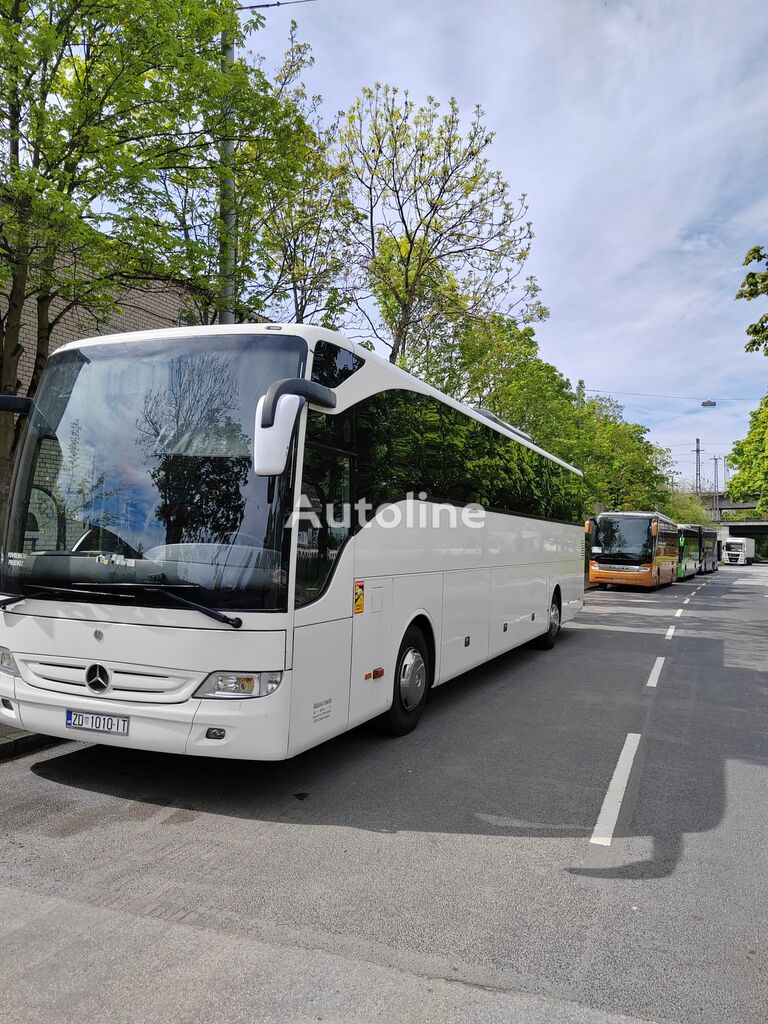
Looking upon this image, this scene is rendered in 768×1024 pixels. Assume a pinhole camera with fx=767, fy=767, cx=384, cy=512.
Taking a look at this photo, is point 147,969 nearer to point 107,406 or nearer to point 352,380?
point 107,406

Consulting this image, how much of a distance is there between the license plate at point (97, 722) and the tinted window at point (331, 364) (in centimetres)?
248

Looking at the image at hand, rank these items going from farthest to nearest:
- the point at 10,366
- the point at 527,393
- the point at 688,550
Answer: the point at 688,550 < the point at 527,393 < the point at 10,366

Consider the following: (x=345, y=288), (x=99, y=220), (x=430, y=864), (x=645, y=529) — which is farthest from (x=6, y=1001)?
(x=645, y=529)

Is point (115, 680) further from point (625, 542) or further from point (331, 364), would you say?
point (625, 542)

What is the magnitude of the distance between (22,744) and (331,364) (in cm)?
373

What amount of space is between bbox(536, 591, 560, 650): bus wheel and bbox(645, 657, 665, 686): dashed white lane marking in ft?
5.48

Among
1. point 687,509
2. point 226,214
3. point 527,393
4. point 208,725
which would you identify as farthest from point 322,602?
point 687,509

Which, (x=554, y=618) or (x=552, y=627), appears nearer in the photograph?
(x=552, y=627)

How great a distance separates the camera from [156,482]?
4.85m

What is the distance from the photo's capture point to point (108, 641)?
4781 millimetres

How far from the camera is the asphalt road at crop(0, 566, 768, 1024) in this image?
2928 mm

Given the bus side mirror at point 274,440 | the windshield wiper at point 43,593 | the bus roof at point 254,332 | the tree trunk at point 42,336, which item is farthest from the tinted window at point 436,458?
the tree trunk at point 42,336

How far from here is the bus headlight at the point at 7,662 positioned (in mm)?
5145

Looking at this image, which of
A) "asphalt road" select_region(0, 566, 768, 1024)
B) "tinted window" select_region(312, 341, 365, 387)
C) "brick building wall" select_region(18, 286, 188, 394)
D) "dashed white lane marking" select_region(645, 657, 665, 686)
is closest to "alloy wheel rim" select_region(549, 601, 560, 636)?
"dashed white lane marking" select_region(645, 657, 665, 686)
